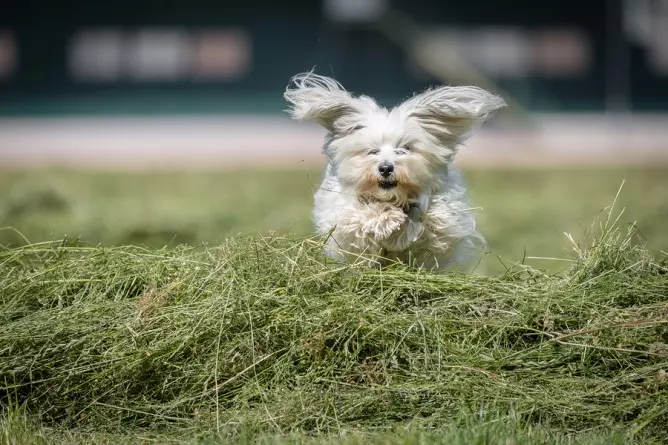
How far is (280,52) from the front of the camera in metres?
34.7

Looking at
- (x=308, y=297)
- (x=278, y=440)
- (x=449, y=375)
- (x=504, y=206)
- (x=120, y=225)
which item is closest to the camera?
(x=278, y=440)

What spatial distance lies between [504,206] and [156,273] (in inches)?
325

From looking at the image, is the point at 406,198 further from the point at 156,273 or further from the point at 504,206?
the point at 504,206

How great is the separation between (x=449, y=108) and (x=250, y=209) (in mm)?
6061

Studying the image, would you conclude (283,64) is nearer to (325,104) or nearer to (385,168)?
(325,104)

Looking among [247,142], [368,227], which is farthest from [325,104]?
[247,142]

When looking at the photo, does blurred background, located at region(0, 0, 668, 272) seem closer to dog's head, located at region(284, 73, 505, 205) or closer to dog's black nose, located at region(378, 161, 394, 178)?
dog's head, located at region(284, 73, 505, 205)

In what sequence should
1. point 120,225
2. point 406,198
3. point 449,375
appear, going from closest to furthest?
point 449,375 < point 406,198 < point 120,225

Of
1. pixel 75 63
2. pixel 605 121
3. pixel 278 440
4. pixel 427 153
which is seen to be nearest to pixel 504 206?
pixel 427 153

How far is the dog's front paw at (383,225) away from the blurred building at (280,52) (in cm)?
2770

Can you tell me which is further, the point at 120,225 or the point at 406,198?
the point at 120,225

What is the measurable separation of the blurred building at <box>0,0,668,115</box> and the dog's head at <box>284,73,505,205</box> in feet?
88.5

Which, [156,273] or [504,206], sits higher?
[156,273]

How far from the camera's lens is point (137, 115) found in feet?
111
